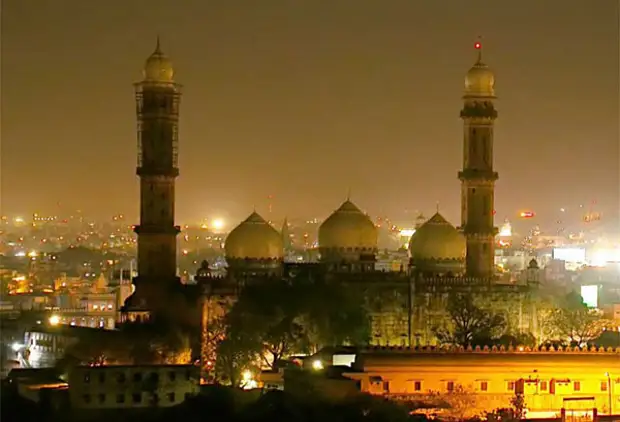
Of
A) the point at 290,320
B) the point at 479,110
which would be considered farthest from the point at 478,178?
the point at 290,320

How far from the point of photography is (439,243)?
4903 cm

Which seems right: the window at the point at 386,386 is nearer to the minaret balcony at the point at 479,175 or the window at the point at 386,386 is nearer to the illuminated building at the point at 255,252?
the illuminated building at the point at 255,252

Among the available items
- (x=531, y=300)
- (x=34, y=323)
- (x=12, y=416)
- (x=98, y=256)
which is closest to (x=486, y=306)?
(x=531, y=300)

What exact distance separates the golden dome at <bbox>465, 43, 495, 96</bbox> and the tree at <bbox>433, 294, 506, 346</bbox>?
266 inches

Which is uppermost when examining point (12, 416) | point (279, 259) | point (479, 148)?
point (479, 148)

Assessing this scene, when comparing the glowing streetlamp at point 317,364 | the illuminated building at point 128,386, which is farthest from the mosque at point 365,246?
the illuminated building at point 128,386

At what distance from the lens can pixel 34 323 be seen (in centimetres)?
5944

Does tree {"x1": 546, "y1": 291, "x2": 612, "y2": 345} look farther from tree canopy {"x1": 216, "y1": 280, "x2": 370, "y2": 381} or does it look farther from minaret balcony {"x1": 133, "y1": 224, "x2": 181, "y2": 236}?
minaret balcony {"x1": 133, "y1": 224, "x2": 181, "y2": 236}

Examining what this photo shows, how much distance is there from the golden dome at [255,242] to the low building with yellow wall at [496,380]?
902cm

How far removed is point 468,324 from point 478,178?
18.4 ft

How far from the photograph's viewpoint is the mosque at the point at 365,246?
47.2m

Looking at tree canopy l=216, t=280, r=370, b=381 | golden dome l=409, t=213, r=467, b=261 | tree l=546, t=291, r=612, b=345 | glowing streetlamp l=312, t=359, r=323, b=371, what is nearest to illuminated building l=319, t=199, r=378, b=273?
golden dome l=409, t=213, r=467, b=261

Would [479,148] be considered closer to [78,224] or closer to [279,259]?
[279,259]

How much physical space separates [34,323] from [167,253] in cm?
1274
